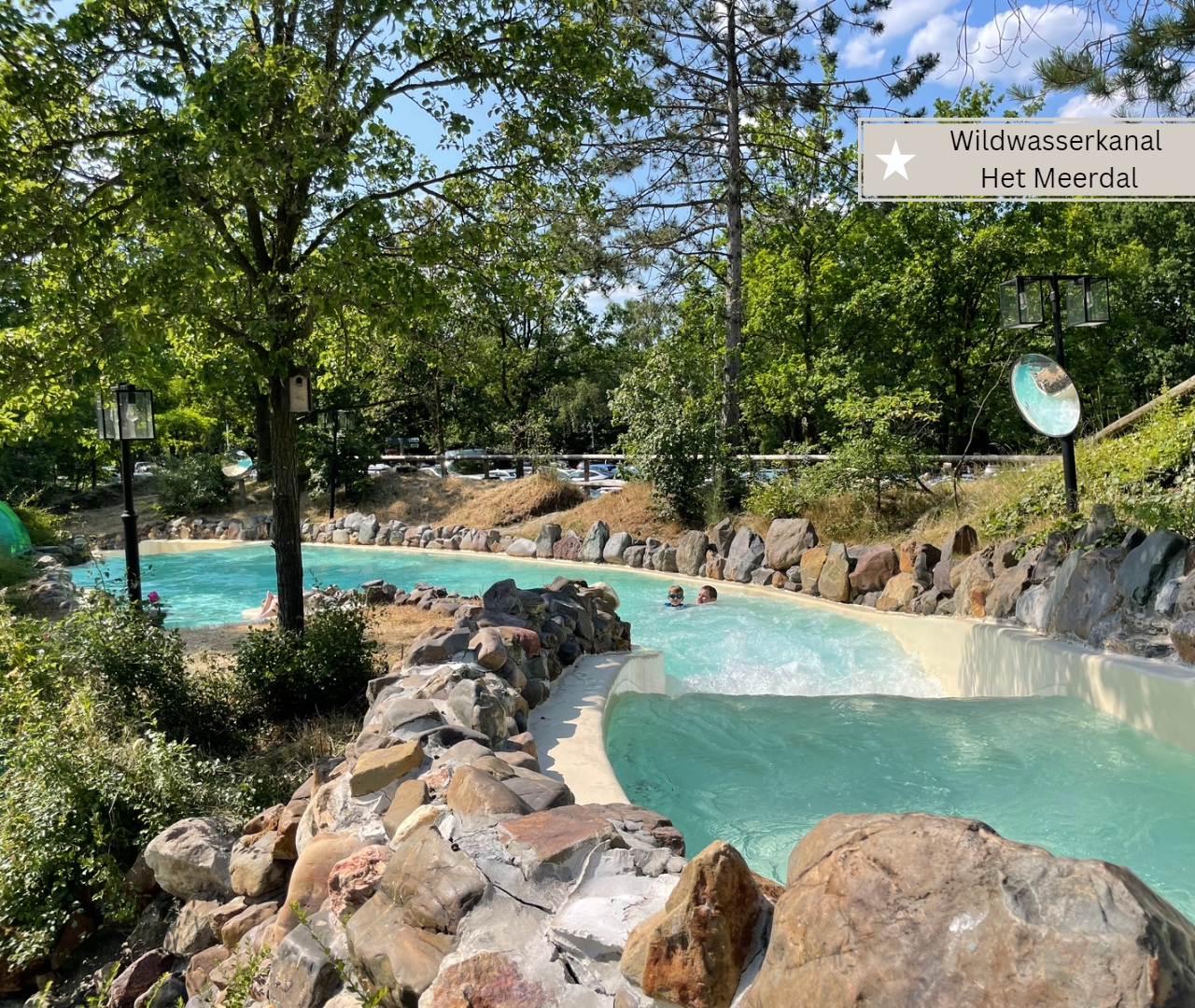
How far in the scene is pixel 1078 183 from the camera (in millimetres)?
5828

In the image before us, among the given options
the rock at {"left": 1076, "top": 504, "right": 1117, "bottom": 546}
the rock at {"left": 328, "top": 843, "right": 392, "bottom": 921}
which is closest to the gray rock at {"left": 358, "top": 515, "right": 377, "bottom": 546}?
the rock at {"left": 1076, "top": 504, "right": 1117, "bottom": 546}

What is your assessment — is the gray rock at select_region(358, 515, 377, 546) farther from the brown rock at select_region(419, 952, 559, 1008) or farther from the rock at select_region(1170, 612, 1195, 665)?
the brown rock at select_region(419, 952, 559, 1008)

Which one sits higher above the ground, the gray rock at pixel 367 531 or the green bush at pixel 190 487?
the green bush at pixel 190 487

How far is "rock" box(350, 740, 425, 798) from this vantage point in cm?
311

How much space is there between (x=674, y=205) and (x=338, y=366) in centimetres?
894

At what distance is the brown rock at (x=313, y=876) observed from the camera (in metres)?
2.83

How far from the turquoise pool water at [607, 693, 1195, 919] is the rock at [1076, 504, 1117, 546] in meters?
1.51

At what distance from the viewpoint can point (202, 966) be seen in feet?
10.6

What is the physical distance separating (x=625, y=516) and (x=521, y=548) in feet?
6.44

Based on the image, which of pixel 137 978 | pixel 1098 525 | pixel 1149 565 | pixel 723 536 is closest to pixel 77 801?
pixel 137 978

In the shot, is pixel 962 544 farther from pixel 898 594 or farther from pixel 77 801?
pixel 77 801

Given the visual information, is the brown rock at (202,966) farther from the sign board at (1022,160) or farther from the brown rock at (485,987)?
the sign board at (1022,160)

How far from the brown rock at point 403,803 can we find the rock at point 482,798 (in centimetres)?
16

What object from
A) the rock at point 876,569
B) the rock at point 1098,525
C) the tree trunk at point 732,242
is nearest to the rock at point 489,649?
the rock at point 1098,525
